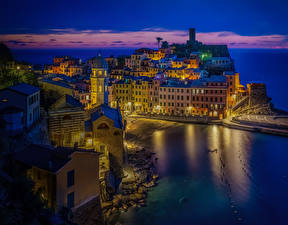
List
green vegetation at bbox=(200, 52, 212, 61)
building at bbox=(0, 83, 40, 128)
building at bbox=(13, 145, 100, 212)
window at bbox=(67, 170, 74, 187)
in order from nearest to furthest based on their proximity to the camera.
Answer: building at bbox=(13, 145, 100, 212), window at bbox=(67, 170, 74, 187), building at bbox=(0, 83, 40, 128), green vegetation at bbox=(200, 52, 212, 61)

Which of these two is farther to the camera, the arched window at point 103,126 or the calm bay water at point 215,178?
the arched window at point 103,126

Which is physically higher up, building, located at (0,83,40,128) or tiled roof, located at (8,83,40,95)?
tiled roof, located at (8,83,40,95)

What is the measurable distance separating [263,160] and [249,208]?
30.8 feet

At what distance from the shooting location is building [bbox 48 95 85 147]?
1866cm

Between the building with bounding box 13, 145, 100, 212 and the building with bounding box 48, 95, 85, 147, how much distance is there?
20.2 ft

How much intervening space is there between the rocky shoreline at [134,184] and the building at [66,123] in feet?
12.4

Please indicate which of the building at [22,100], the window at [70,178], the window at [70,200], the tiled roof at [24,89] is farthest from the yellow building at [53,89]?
the window at [70,200]

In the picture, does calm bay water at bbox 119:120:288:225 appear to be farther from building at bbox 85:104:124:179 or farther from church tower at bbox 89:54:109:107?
church tower at bbox 89:54:109:107

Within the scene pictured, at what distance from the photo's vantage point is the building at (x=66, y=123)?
1866 centimetres

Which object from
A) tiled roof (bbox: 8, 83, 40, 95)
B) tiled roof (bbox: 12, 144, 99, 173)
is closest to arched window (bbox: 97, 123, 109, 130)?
tiled roof (bbox: 8, 83, 40, 95)

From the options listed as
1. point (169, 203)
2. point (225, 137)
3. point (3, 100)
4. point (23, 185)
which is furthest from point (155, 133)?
point (23, 185)

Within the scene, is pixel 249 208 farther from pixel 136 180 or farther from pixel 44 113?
pixel 44 113

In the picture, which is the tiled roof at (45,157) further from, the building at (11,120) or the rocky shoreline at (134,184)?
the rocky shoreline at (134,184)

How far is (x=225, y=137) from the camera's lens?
3269 cm
